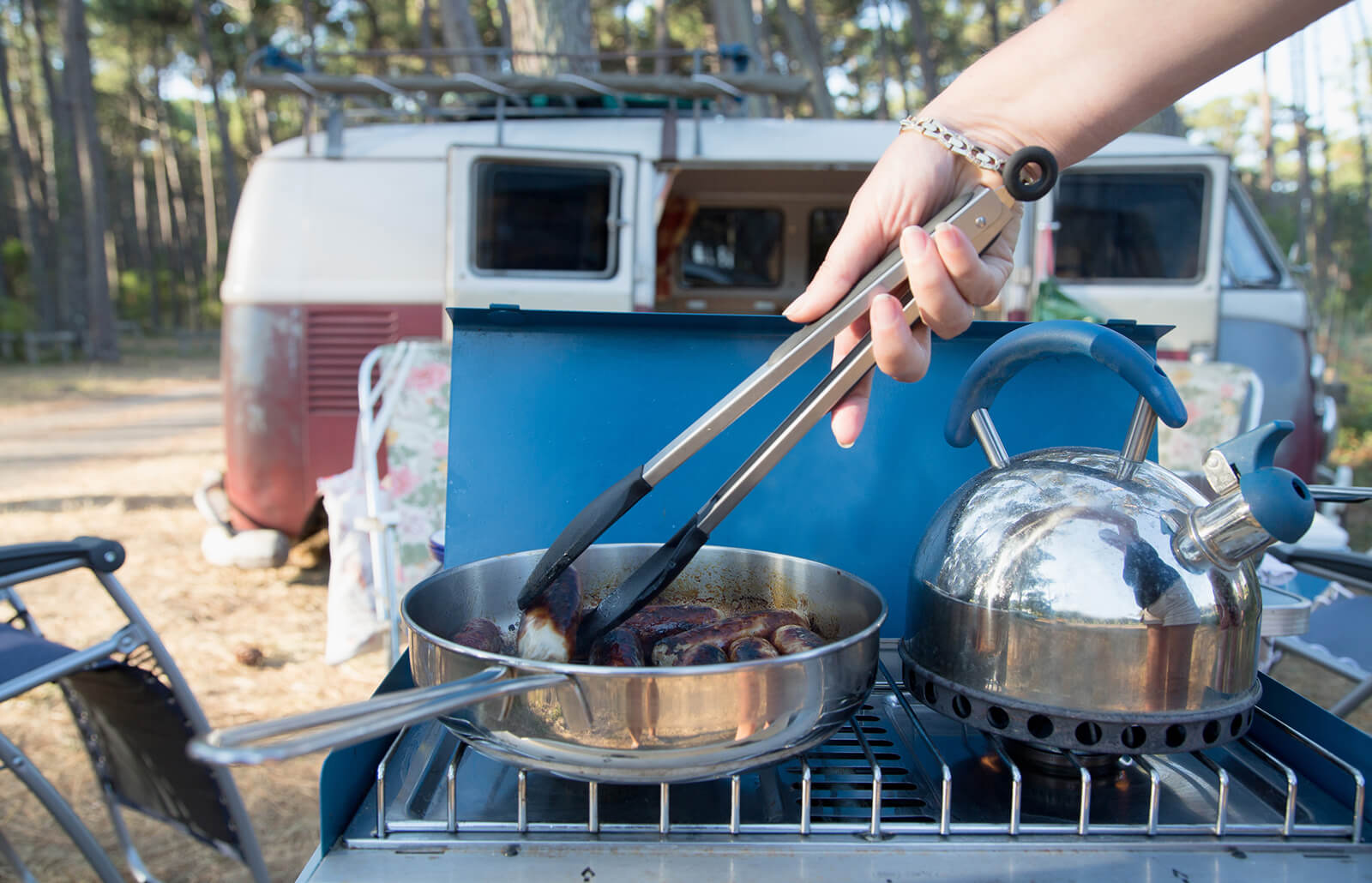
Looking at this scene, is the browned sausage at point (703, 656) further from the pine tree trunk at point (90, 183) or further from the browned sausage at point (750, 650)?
the pine tree trunk at point (90, 183)

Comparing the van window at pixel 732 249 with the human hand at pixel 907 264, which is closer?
the human hand at pixel 907 264

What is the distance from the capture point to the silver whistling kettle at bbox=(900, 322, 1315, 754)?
0.76 metres

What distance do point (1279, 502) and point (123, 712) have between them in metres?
2.16

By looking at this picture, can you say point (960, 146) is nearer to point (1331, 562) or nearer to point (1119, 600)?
point (1119, 600)

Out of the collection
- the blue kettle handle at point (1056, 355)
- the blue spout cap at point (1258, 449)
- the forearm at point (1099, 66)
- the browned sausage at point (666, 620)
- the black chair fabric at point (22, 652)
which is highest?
the forearm at point (1099, 66)

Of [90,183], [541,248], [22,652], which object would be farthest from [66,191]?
[22,652]

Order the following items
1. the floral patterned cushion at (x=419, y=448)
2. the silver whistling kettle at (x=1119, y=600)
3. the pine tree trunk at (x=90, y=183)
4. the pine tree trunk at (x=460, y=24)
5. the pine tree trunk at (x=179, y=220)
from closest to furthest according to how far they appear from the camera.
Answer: the silver whistling kettle at (x=1119, y=600)
the floral patterned cushion at (x=419, y=448)
the pine tree trunk at (x=460, y=24)
the pine tree trunk at (x=90, y=183)
the pine tree trunk at (x=179, y=220)

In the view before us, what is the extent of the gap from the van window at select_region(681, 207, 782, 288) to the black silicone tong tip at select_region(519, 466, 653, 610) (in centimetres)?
506

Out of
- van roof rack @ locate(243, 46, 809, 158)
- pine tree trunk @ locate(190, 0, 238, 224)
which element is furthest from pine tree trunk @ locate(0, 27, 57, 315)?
van roof rack @ locate(243, 46, 809, 158)

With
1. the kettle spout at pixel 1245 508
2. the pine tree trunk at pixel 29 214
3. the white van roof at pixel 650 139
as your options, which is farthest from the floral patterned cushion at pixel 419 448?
the pine tree trunk at pixel 29 214

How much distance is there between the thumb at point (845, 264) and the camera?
2.97ft

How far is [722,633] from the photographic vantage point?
0.86 m

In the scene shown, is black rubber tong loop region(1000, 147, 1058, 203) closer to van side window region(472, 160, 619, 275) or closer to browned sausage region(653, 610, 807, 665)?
browned sausage region(653, 610, 807, 665)

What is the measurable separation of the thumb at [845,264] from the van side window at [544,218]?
3.35 meters
